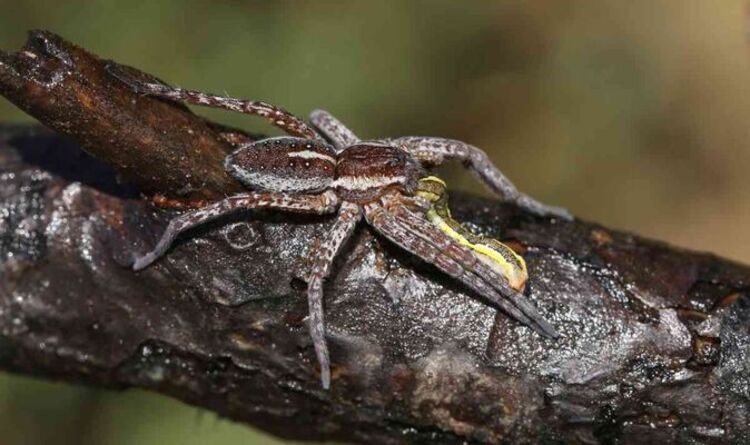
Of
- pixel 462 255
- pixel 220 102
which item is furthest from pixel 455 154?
pixel 220 102

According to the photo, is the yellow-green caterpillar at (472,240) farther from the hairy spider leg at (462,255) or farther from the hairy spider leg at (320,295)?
the hairy spider leg at (320,295)

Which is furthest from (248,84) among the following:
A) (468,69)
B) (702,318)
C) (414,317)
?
(702,318)

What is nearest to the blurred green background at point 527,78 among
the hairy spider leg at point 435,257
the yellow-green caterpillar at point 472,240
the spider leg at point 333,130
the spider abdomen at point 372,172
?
the spider leg at point 333,130

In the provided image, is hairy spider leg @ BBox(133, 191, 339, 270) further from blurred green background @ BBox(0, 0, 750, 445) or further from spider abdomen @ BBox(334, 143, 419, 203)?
blurred green background @ BBox(0, 0, 750, 445)

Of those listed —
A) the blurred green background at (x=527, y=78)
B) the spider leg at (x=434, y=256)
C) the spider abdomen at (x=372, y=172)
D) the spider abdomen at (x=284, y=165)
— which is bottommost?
the spider leg at (x=434, y=256)

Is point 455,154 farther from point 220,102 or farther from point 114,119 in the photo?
point 114,119

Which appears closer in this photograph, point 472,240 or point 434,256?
point 434,256
